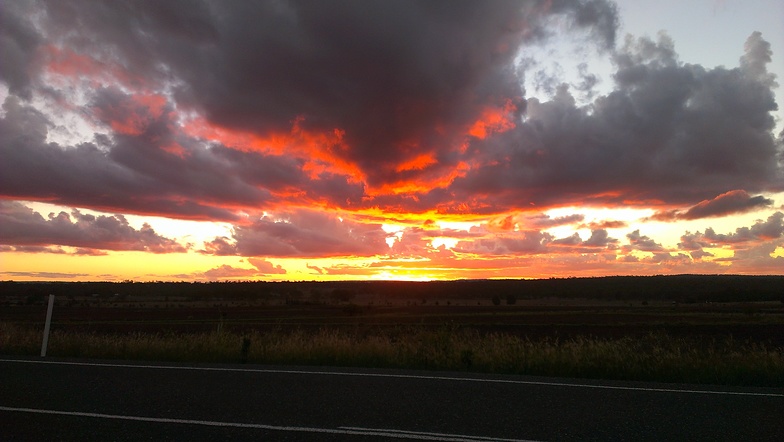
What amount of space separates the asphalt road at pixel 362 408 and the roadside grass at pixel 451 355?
217 centimetres

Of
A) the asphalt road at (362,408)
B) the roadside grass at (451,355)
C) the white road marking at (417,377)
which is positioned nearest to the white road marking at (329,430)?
the asphalt road at (362,408)

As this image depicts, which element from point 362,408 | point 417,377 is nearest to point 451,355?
point 417,377

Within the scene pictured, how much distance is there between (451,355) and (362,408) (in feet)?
19.5

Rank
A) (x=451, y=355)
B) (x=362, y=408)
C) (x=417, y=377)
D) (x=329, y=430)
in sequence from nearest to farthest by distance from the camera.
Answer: (x=329, y=430)
(x=362, y=408)
(x=417, y=377)
(x=451, y=355)

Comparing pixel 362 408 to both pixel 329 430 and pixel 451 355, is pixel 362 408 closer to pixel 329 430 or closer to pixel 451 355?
pixel 329 430

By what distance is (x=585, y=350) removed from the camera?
13211 millimetres

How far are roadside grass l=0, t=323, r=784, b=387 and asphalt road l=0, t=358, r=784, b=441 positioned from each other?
2.17m

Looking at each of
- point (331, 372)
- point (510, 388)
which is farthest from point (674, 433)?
point (331, 372)

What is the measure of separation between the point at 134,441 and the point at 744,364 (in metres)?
12.4

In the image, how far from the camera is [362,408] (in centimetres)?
729

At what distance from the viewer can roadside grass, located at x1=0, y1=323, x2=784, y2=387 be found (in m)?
11.3

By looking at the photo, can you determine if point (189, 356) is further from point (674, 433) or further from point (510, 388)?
point (674, 433)

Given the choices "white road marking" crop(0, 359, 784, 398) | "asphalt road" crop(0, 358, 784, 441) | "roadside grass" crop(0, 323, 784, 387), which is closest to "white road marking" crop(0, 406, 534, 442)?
"asphalt road" crop(0, 358, 784, 441)

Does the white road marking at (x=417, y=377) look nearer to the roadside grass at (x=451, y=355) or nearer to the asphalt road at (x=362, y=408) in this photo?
the asphalt road at (x=362, y=408)
